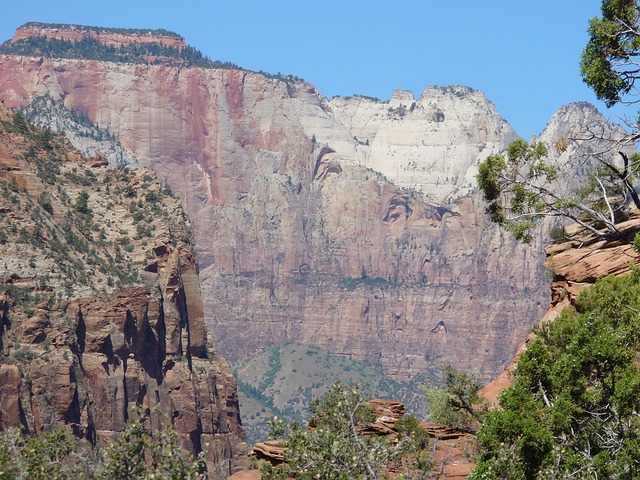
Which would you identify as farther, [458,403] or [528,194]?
[528,194]

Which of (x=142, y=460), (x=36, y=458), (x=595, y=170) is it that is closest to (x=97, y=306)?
(x=595, y=170)

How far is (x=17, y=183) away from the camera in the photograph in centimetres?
15350

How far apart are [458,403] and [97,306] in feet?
297

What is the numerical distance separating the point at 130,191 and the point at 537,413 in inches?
5073

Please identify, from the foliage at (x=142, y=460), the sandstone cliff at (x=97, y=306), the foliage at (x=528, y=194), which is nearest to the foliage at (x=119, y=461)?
the foliage at (x=142, y=460)

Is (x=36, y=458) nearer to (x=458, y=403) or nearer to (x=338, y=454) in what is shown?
(x=338, y=454)

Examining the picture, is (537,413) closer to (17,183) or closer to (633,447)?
(633,447)

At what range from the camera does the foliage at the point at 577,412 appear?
42.4 meters

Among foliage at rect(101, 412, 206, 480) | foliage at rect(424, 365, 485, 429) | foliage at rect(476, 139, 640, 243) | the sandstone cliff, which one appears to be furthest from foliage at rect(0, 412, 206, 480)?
the sandstone cliff

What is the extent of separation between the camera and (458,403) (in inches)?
2525

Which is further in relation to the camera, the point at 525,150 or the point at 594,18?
the point at 525,150

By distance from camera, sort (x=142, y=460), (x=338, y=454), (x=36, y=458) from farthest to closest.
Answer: (x=36, y=458)
(x=142, y=460)
(x=338, y=454)

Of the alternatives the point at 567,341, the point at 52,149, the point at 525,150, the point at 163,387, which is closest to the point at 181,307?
the point at 163,387

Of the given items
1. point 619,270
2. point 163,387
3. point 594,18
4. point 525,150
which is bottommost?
point 163,387
